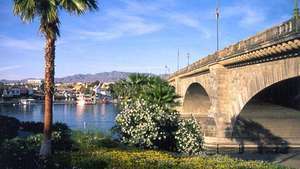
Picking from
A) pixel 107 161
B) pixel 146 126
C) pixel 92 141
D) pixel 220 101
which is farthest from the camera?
pixel 220 101

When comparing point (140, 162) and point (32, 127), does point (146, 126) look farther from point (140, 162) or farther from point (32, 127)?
point (32, 127)

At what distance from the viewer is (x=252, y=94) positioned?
39250 millimetres

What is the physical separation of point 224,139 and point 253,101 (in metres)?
4.49

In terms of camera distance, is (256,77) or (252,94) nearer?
(256,77)

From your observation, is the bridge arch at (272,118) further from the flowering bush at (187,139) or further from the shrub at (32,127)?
the shrub at (32,127)

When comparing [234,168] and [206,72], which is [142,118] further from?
[206,72]

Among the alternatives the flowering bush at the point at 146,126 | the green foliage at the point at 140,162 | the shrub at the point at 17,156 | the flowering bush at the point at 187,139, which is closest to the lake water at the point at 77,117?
the flowering bush at the point at 146,126

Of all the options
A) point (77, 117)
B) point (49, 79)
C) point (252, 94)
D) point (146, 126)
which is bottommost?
point (77, 117)

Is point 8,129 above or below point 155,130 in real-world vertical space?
below

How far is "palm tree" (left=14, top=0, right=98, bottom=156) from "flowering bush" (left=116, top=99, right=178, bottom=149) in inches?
238

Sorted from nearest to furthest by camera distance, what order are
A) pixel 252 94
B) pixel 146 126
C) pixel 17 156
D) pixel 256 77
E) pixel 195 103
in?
1. pixel 17 156
2. pixel 146 126
3. pixel 256 77
4. pixel 252 94
5. pixel 195 103

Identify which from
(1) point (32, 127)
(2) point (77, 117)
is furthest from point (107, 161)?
(2) point (77, 117)

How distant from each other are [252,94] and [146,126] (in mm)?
14254

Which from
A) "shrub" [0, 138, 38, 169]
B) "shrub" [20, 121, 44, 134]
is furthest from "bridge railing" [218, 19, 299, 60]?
"shrub" [20, 121, 44, 134]
